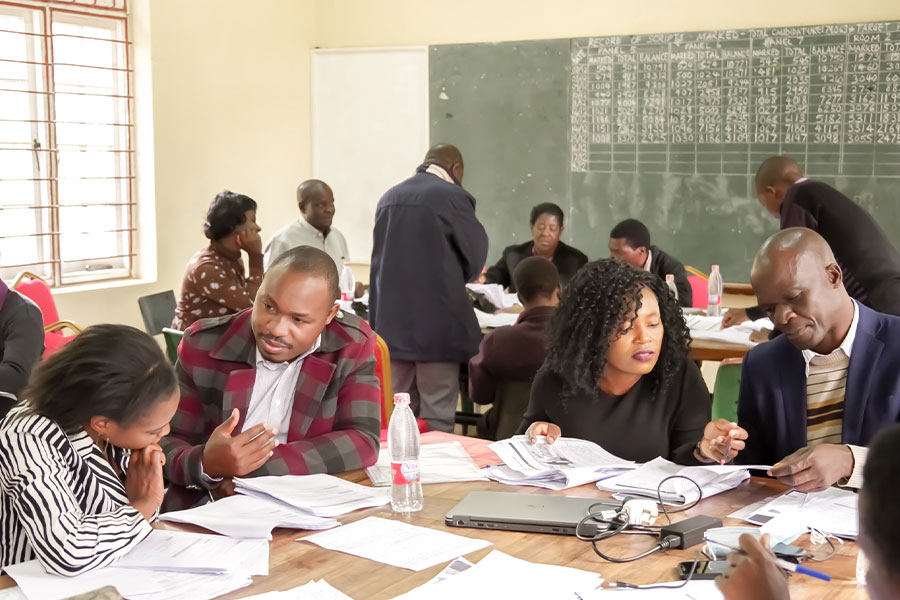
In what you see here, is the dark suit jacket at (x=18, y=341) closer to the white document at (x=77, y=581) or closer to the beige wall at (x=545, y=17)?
the white document at (x=77, y=581)

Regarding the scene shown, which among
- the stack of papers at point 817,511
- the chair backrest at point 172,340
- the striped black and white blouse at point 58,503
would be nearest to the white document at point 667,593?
the stack of papers at point 817,511

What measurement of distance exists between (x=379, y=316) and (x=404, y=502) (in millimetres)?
2700

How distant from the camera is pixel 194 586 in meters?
1.68

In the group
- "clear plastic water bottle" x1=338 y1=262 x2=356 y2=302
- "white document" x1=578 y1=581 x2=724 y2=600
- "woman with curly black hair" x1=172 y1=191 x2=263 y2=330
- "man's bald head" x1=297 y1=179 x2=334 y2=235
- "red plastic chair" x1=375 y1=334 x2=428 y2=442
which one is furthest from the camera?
"man's bald head" x1=297 y1=179 x2=334 y2=235

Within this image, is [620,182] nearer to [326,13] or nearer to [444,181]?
[444,181]

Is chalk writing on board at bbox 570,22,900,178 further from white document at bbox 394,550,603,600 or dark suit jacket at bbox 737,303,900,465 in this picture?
white document at bbox 394,550,603,600

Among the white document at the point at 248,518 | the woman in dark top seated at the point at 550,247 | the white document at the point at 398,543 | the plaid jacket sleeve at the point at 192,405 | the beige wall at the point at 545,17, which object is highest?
the beige wall at the point at 545,17

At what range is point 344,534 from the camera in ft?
6.42

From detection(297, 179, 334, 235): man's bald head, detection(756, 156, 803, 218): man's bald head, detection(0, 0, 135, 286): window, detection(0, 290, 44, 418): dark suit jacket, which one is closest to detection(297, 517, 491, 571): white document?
detection(0, 290, 44, 418): dark suit jacket

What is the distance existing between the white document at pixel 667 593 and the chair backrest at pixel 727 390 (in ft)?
5.92

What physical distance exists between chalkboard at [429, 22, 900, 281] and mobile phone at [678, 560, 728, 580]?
4532 mm

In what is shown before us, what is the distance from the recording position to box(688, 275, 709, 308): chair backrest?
5.75 meters

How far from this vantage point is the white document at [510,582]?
65.1 inches

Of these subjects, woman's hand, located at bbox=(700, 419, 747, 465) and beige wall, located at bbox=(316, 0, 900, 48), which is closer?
woman's hand, located at bbox=(700, 419, 747, 465)
